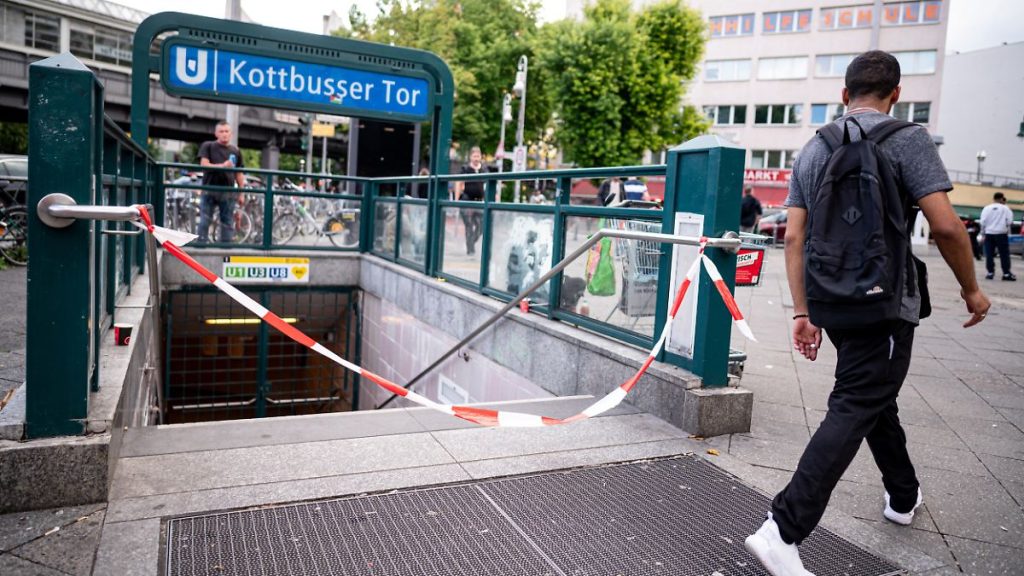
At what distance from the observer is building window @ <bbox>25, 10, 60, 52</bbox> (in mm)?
51938

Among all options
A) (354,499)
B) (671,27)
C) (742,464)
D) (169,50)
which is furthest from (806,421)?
(671,27)

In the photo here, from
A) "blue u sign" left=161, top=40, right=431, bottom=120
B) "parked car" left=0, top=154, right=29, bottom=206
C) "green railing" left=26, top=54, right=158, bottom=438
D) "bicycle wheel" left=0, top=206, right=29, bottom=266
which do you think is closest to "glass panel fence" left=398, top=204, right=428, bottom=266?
"blue u sign" left=161, top=40, right=431, bottom=120

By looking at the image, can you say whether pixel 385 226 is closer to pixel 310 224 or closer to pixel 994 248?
pixel 310 224

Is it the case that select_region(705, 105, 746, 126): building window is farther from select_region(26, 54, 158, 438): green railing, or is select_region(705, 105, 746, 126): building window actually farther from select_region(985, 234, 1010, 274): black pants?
select_region(26, 54, 158, 438): green railing

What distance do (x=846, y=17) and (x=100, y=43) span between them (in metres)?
50.3

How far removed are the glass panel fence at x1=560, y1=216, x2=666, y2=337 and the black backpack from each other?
2.19 meters

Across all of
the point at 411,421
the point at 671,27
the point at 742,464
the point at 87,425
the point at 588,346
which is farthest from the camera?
the point at 671,27

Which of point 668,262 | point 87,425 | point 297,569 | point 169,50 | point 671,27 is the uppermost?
point 671,27

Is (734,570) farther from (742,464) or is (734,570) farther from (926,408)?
(926,408)

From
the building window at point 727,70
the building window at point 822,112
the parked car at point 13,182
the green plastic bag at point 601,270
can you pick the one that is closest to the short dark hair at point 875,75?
the green plastic bag at point 601,270

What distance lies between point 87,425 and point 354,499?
1.11 meters

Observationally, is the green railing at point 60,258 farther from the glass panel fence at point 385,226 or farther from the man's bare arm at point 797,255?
the glass panel fence at point 385,226

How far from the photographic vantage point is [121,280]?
5.89 meters

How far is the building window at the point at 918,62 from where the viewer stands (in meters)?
46.2
